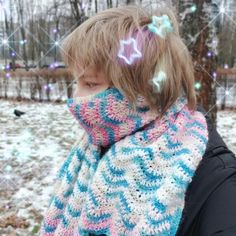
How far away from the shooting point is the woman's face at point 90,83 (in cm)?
96

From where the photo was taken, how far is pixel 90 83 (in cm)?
98

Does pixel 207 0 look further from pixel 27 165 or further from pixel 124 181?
pixel 27 165

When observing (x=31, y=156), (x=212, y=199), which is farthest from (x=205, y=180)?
(x=31, y=156)

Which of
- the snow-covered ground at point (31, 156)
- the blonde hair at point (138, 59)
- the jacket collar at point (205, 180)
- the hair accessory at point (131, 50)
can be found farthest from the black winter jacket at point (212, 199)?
the snow-covered ground at point (31, 156)

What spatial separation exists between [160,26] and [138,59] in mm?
107

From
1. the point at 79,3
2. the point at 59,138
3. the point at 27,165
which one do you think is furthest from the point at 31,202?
the point at 79,3

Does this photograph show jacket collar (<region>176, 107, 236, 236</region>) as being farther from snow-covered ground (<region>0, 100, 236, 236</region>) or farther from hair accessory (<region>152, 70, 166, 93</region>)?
snow-covered ground (<region>0, 100, 236, 236</region>)

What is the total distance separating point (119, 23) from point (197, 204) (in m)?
0.49

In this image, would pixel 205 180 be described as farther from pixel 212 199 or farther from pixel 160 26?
pixel 160 26

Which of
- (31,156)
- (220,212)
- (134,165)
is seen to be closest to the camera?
(220,212)

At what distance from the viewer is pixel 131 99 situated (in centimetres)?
93

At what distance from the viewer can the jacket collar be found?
0.81 meters

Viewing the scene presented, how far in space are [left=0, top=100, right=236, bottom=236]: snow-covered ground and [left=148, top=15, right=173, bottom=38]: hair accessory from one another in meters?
2.67

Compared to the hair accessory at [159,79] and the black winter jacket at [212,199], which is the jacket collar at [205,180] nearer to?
the black winter jacket at [212,199]
